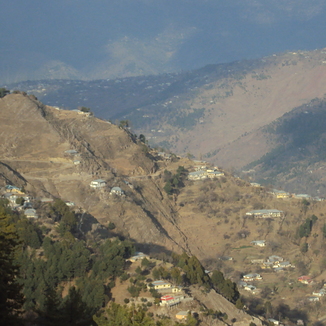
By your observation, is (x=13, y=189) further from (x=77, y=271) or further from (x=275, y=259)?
(x=275, y=259)

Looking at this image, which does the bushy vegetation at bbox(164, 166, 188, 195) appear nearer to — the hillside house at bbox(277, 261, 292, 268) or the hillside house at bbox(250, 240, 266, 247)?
the hillside house at bbox(250, 240, 266, 247)

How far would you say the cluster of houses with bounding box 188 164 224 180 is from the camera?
92.7m

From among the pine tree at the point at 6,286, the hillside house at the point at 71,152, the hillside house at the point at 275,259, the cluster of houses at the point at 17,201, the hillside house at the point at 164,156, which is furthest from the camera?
the hillside house at the point at 164,156

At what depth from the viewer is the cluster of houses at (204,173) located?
9269 cm

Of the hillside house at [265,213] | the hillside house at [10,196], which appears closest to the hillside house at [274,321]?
the hillside house at [265,213]

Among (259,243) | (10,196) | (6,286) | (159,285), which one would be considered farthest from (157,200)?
(6,286)

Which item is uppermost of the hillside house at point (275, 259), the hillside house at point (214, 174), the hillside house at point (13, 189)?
the hillside house at point (13, 189)

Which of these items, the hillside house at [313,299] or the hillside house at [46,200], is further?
the hillside house at [46,200]

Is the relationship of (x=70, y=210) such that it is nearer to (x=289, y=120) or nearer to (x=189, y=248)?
(x=189, y=248)

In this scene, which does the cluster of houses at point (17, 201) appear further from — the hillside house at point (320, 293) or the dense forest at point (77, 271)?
the hillside house at point (320, 293)

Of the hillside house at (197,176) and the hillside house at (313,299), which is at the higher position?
the hillside house at (197,176)

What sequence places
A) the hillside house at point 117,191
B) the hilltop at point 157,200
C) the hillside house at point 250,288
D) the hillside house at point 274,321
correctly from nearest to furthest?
the hillside house at point 274,321, the hillside house at point 250,288, the hilltop at point 157,200, the hillside house at point 117,191

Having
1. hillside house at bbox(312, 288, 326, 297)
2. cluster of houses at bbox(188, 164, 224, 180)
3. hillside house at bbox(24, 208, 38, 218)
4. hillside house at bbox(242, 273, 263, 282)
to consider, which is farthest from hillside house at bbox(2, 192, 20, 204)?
hillside house at bbox(312, 288, 326, 297)

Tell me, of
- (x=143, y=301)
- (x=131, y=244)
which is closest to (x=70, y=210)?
(x=131, y=244)
